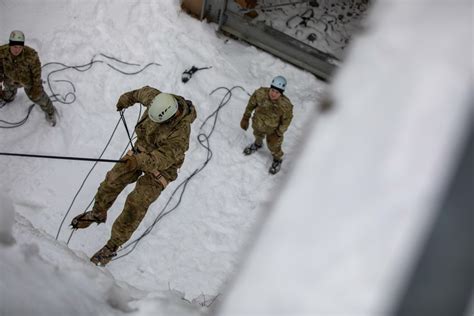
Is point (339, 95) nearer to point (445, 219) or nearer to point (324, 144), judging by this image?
point (324, 144)

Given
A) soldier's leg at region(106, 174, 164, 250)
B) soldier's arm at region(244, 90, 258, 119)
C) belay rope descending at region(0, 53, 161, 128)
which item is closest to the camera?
Result: soldier's leg at region(106, 174, 164, 250)

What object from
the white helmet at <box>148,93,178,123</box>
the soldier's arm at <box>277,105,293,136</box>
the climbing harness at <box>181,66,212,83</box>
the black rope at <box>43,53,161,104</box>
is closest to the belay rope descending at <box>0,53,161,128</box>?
the black rope at <box>43,53,161,104</box>

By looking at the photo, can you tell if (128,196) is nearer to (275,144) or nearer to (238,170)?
(238,170)

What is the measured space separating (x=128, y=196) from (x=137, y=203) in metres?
0.14

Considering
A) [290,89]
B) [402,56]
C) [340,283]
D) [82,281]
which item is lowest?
[82,281]

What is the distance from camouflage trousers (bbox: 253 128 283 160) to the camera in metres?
6.06

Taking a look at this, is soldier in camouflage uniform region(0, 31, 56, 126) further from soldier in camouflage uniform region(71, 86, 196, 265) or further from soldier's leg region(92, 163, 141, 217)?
soldier's leg region(92, 163, 141, 217)

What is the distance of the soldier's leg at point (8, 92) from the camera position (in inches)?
236

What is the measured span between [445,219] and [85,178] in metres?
5.49

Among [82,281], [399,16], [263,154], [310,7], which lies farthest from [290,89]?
[399,16]

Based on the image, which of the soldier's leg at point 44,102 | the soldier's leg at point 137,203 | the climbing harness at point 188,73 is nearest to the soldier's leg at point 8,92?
the soldier's leg at point 44,102

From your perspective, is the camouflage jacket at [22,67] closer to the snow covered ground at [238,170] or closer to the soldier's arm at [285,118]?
the snow covered ground at [238,170]

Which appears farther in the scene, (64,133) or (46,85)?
(46,85)

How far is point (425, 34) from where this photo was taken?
1.04 m
